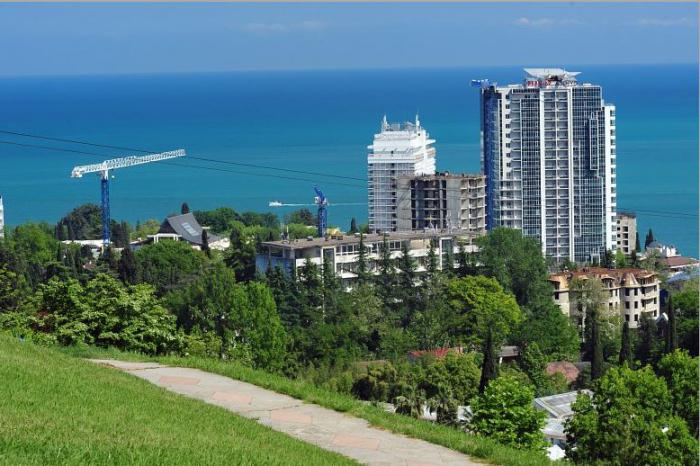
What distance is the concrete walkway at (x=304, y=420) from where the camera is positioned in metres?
8.54

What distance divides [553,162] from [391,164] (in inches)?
368

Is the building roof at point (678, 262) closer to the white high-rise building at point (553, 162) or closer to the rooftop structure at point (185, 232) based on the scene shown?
the white high-rise building at point (553, 162)

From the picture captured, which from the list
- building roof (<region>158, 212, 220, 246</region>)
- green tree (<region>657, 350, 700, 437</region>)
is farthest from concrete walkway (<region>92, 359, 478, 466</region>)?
building roof (<region>158, 212, 220, 246</region>)

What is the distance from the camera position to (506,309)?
36750 millimetres

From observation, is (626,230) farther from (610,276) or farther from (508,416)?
(508,416)

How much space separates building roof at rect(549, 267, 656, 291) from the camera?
43344mm

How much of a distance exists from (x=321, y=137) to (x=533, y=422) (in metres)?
119

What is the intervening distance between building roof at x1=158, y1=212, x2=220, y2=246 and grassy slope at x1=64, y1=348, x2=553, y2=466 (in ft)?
161

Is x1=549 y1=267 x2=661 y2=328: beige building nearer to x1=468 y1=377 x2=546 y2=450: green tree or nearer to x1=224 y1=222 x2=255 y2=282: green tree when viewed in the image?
x1=224 y1=222 x2=255 y2=282: green tree

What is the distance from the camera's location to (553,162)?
198ft

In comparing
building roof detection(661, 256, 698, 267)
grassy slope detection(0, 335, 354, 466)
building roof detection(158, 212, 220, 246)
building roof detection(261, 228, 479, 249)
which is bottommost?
building roof detection(661, 256, 698, 267)

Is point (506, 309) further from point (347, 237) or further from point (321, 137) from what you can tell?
point (321, 137)

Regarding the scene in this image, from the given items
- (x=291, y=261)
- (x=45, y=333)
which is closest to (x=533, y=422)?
(x=45, y=333)

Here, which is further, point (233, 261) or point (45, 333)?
point (233, 261)
